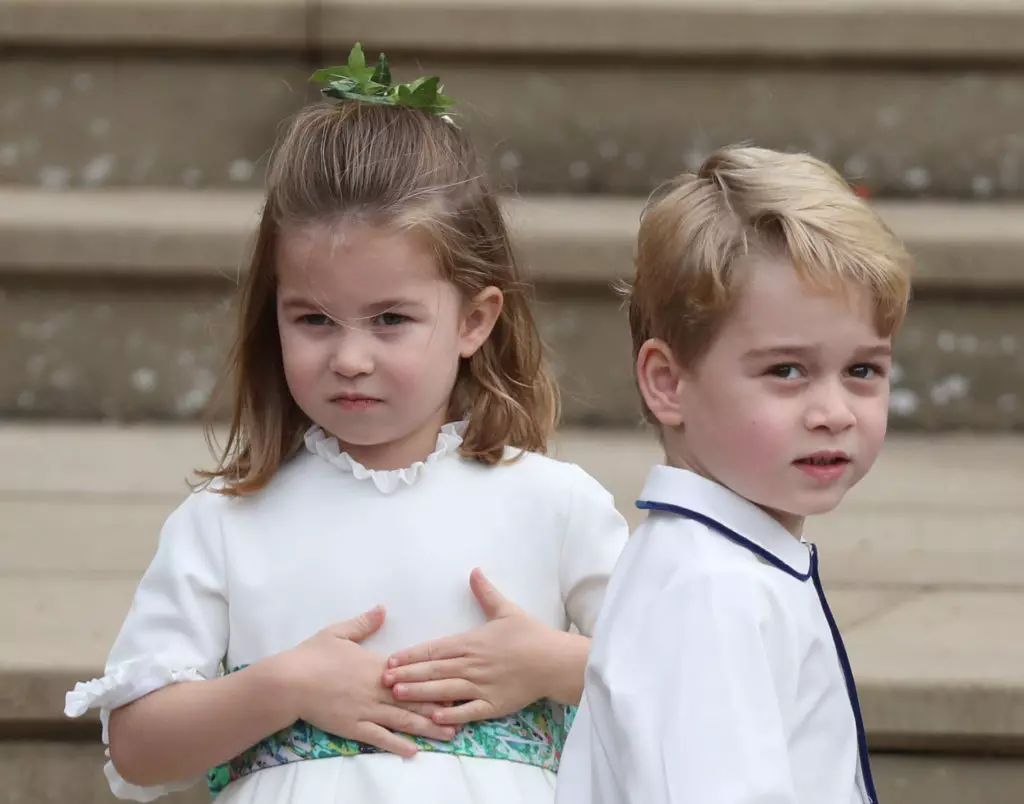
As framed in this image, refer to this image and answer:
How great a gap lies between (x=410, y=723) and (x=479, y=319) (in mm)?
354

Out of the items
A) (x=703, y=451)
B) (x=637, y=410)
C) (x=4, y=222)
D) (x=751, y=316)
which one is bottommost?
(x=637, y=410)

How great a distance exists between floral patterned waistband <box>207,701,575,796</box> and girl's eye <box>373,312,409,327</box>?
0.34 metres

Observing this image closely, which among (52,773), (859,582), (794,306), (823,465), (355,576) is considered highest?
(794,306)

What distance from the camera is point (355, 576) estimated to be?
1.36 m

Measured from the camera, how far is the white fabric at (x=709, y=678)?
39.2 inches

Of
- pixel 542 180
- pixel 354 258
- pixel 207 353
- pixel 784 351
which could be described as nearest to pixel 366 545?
pixel 354 258

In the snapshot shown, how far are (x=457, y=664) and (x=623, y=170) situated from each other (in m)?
1.43

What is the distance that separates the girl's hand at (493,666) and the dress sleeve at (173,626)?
0.16 m

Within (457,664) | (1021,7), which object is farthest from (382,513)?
(1021,7)

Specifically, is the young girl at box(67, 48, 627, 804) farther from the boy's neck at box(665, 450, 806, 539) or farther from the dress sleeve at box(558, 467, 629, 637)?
the boy's neck at box(665, 450, 806, 539)

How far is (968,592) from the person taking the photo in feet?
6.01

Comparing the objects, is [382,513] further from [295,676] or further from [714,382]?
[714,382]

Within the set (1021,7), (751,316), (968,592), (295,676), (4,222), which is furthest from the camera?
(1021,7)

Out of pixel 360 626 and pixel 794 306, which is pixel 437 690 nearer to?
pixel 360 626
